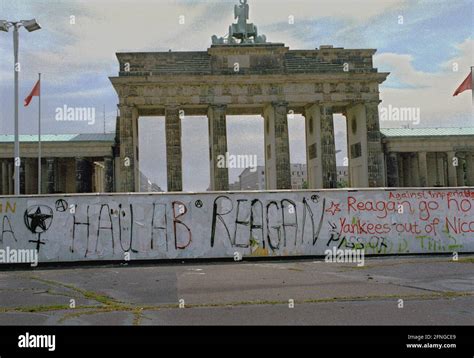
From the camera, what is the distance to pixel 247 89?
48344mm

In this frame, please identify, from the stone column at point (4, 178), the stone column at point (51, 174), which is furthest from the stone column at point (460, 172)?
the stone column at point (4, 178)

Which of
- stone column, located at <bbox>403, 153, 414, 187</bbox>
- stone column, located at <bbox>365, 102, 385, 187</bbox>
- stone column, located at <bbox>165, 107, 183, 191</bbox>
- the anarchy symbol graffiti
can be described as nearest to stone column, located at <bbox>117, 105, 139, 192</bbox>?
stone column, located at <bbox>165, 107, 183, 191</bbox>

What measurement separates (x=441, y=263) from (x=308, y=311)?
7529 mm

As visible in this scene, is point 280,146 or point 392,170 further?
point 392,170

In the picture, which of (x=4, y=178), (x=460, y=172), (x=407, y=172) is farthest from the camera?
(x=407, y=172)

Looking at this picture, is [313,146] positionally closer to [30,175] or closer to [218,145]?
[218,145]

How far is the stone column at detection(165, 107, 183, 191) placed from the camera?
47.3m

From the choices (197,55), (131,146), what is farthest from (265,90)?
(131,146)

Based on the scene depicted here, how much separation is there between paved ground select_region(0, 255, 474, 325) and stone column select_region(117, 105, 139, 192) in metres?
32.9

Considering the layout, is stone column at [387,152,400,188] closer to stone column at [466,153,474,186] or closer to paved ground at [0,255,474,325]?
stone column at [466,153,474,186]

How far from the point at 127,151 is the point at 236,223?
32893 millimetres

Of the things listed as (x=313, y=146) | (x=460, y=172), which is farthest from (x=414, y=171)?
(x=313, y=146)
